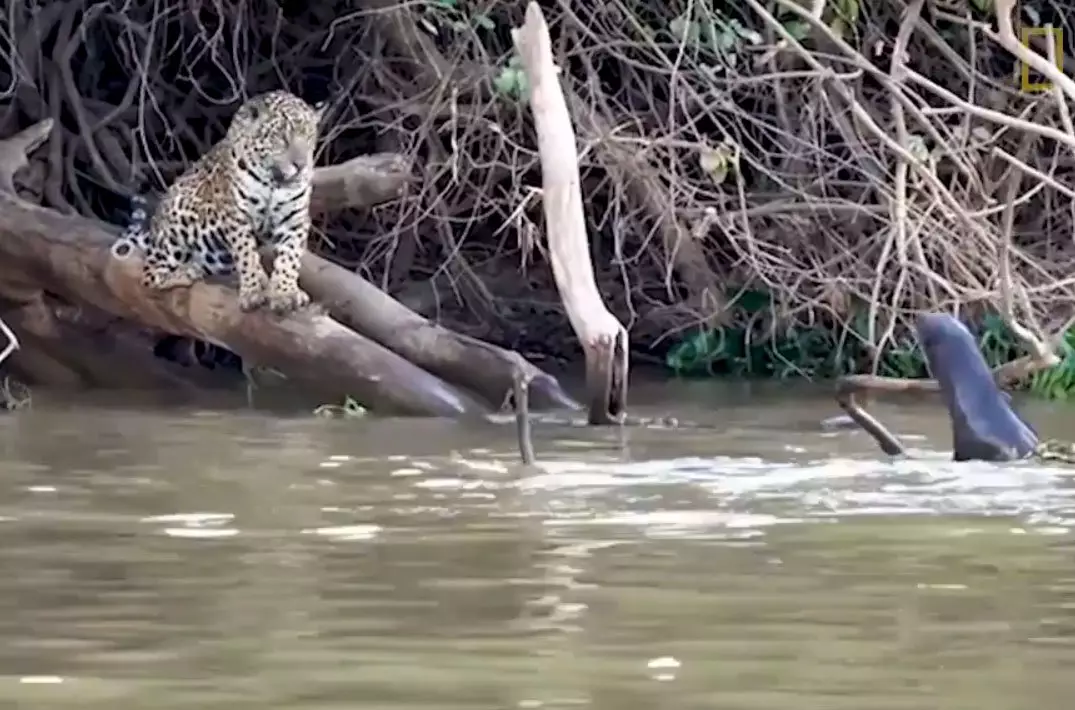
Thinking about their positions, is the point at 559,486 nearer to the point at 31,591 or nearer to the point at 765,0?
the point at 31,591

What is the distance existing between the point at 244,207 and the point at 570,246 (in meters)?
1.84

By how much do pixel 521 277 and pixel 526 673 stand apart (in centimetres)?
818

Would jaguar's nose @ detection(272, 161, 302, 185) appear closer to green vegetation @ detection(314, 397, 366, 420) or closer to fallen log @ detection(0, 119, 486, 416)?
fallen log @ detection(0, 119, 486, 416)

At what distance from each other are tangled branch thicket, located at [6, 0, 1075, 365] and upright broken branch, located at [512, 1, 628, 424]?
1.17 meters

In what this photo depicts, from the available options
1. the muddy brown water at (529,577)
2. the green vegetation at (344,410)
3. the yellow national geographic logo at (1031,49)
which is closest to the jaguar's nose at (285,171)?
the green vegetation at (344,410)

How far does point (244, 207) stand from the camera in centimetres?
966

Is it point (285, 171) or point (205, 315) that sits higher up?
point (285, 171)

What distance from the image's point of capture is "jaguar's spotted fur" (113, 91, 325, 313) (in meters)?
9.56

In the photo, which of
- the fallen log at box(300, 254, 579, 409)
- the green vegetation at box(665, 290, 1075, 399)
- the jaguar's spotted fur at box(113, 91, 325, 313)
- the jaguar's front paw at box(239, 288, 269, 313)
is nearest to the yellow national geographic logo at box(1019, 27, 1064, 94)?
the green vegetation at box(665, 290, 1075, 399)

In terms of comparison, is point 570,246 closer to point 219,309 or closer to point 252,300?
point 252,300

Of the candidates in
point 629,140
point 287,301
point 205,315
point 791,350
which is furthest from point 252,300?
point 791,350

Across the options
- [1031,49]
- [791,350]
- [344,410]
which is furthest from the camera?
[791,350]

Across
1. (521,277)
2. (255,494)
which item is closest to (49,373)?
(521,277)

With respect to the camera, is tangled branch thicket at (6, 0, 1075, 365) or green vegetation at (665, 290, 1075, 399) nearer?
tangled branch thicket at (6, 0, 1075, 365)
